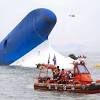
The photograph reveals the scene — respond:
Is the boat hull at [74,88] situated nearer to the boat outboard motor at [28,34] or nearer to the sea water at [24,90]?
the sea water at [24,90]

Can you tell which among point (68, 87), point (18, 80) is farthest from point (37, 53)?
point (68, 87)

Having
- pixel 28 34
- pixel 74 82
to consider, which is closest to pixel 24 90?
pixel 74 82

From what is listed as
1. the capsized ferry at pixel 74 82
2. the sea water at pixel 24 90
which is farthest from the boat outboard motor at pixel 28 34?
the capsized ferry at pixel 74 82

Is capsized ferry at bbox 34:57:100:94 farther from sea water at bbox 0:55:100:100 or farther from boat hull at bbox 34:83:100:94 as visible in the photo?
sea water at bbox 0:55:100:100

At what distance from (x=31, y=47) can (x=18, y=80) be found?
14.1m

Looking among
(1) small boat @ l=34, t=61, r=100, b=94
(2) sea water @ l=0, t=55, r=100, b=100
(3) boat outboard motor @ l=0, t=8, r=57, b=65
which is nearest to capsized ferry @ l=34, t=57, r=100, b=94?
(1) small boat @ l=34, t=61, r=100, b=94

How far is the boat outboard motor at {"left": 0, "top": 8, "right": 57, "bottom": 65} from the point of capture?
6469 cm

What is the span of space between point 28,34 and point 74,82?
88.3ft

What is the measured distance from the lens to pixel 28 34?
66438mm

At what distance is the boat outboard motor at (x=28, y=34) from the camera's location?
2547 inches

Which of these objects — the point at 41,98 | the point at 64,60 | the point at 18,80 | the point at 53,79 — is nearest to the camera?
the point at 41,98

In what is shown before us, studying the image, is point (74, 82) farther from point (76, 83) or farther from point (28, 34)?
point (28, 34)

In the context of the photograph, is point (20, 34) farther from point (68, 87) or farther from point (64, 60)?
point (68, 87)

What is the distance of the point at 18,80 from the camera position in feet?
172
